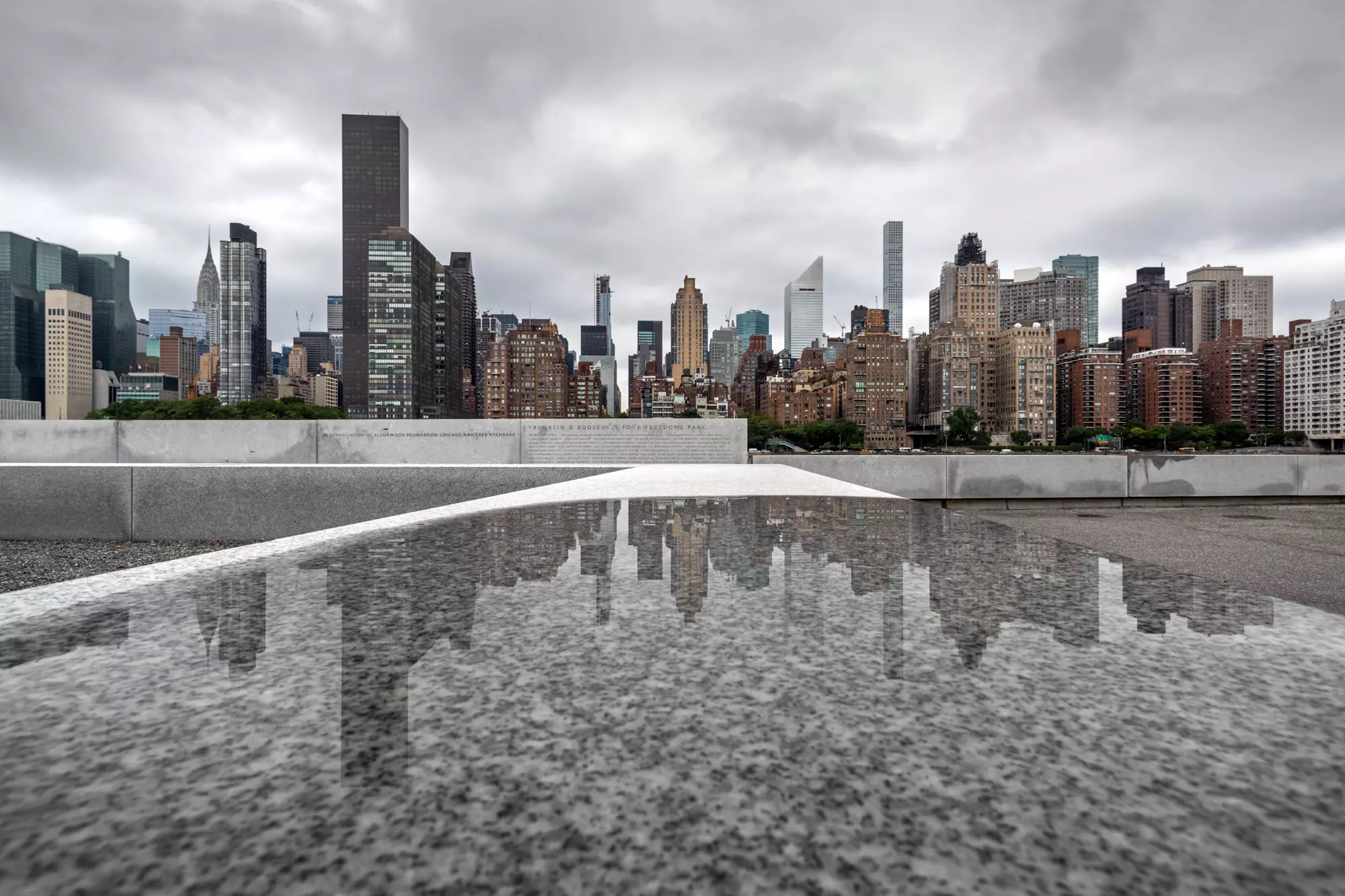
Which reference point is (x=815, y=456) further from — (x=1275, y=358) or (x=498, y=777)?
(x=1275, y=358)

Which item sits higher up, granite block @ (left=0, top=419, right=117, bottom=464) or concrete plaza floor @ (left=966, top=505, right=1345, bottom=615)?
granite block @ (left=0, top=419, right=117, bottom=464)

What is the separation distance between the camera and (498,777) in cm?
121

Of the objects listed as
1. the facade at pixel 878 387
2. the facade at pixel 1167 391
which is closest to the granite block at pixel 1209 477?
the facade at pixel 878 387

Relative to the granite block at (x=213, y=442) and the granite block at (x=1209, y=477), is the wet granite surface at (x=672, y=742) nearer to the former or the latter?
the granite block at (x=1209, y=477)

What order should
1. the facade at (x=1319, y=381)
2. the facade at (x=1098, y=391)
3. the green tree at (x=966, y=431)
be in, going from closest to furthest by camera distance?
the facade at (x=1319, y=381) < the green tree at (x=966, y=431) < the facade at (x=1098, y=391)

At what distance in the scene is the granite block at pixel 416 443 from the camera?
685 inches

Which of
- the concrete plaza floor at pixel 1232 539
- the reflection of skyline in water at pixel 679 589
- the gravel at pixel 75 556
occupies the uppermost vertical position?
the reflection of skyline in water at pixel 679 589

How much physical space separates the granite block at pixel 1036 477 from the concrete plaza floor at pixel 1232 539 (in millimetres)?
485

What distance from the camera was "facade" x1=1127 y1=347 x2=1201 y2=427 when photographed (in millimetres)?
174875

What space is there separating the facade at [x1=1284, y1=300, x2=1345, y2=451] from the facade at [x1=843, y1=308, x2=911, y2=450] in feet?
282

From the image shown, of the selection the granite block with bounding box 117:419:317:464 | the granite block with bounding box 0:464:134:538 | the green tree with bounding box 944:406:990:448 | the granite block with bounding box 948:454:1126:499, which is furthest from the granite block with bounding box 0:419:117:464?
the green tree with bounding box 944:406:990:448

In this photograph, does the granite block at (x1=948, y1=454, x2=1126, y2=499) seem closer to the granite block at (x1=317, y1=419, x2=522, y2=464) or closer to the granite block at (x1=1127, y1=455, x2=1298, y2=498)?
the granite block at (x1=1127, y1=455, x2=1298, y2=498)

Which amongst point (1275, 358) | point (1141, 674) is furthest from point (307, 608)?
point (1275, 358)

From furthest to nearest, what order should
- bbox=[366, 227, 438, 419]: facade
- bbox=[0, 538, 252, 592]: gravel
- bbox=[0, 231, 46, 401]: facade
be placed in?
bbox=[0, 231, 46, 401]: facade < bbox=[366, 227, 438, 419]: facade < bbox=[0, 538, 252, 592]: gravel
